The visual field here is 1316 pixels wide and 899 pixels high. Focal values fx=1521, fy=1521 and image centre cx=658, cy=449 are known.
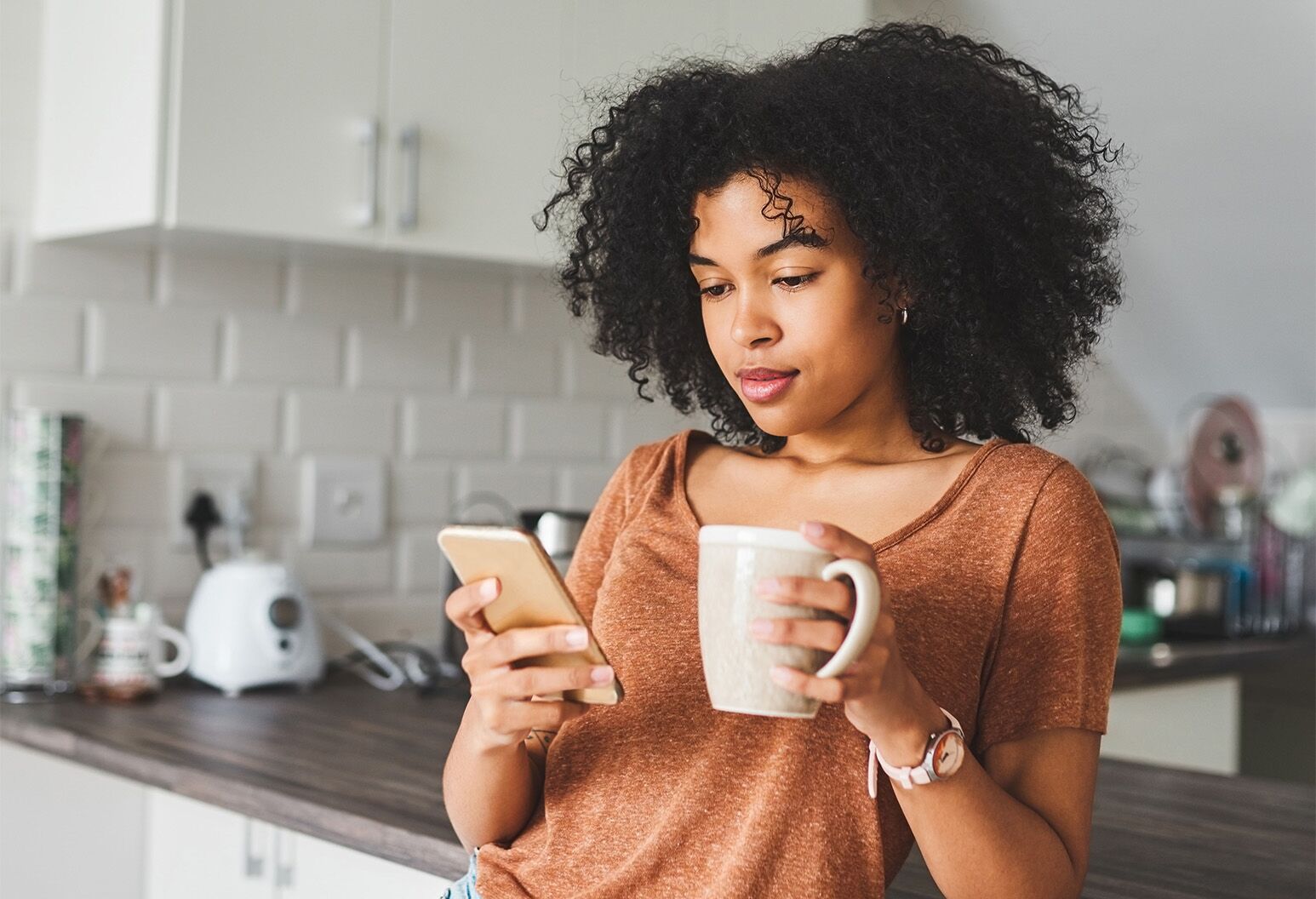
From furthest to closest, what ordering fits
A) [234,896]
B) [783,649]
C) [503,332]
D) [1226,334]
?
[1226,334], [503,332], [234,896], [783,649]

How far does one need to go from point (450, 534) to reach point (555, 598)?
77mm

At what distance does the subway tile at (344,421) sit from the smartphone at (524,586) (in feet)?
4.72

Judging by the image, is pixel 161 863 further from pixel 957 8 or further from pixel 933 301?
pixel 957 8

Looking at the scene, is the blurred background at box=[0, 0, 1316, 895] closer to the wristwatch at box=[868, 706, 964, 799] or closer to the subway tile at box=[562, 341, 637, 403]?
the subway tile at box=[562, 341, 637, 403]

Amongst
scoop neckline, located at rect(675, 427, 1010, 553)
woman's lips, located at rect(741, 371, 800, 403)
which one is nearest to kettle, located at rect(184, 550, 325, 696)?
scoop neckline, located at rect(675, 427, 1010, 553)

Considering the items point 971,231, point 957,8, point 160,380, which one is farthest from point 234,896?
point 957,8

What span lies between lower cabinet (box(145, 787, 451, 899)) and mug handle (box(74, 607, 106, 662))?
1.24 ft

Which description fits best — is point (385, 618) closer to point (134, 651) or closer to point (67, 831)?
point (134, 651)

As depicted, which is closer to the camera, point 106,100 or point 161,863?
point 161,863

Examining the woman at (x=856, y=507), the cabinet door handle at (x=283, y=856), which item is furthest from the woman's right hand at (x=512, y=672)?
the cabinet door handle at (x=283, y=856)

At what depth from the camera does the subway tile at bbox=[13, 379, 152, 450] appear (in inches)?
80.7

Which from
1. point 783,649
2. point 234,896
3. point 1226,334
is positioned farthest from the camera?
point 1226,334

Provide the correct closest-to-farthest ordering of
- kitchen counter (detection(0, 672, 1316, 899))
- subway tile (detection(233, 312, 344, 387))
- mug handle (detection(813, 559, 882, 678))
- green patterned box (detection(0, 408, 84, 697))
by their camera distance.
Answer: mug handle (detection(813, 559, 882, 678)), kitchen counter (detection(0, 672, 1316, 899)), green patterned box (detection(0, 408, 84, 697)), subway tile (detection(233, 312, 344, 387))

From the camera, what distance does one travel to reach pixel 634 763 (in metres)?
1.03
